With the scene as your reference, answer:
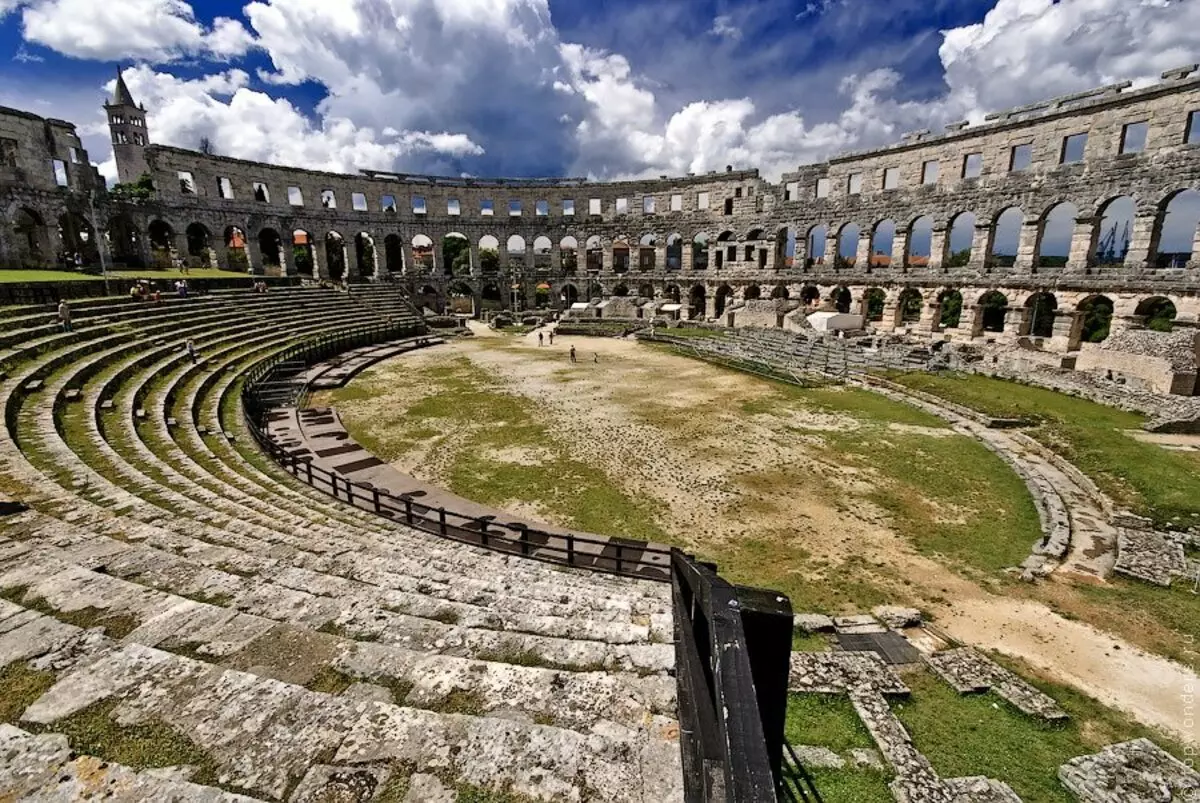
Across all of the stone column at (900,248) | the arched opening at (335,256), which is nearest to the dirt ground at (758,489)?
the stone column at (900,248)

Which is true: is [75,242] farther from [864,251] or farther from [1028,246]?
[1028,246]

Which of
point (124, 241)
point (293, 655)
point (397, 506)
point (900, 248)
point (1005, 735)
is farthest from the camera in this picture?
point (124, 241)

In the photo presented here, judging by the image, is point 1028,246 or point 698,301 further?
point 698,301

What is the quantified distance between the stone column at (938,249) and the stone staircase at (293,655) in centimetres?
3795

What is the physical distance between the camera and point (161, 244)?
160 feet

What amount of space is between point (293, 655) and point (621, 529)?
27.4 feet

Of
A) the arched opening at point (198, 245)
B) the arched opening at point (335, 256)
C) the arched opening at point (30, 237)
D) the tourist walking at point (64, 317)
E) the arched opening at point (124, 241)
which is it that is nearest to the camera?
the tourist walking at point (64, 317)

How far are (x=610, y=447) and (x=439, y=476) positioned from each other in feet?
17.9

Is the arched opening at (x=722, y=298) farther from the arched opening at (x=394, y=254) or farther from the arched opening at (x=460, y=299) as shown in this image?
the arched opening at (x=394, y=254)

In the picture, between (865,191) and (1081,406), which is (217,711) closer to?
(1081,406)

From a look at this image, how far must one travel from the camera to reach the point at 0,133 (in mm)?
30281

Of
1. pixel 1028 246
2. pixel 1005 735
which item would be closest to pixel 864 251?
pixel 1028 246

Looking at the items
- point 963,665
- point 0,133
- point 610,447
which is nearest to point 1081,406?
point 610,447

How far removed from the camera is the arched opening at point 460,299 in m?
55.0
